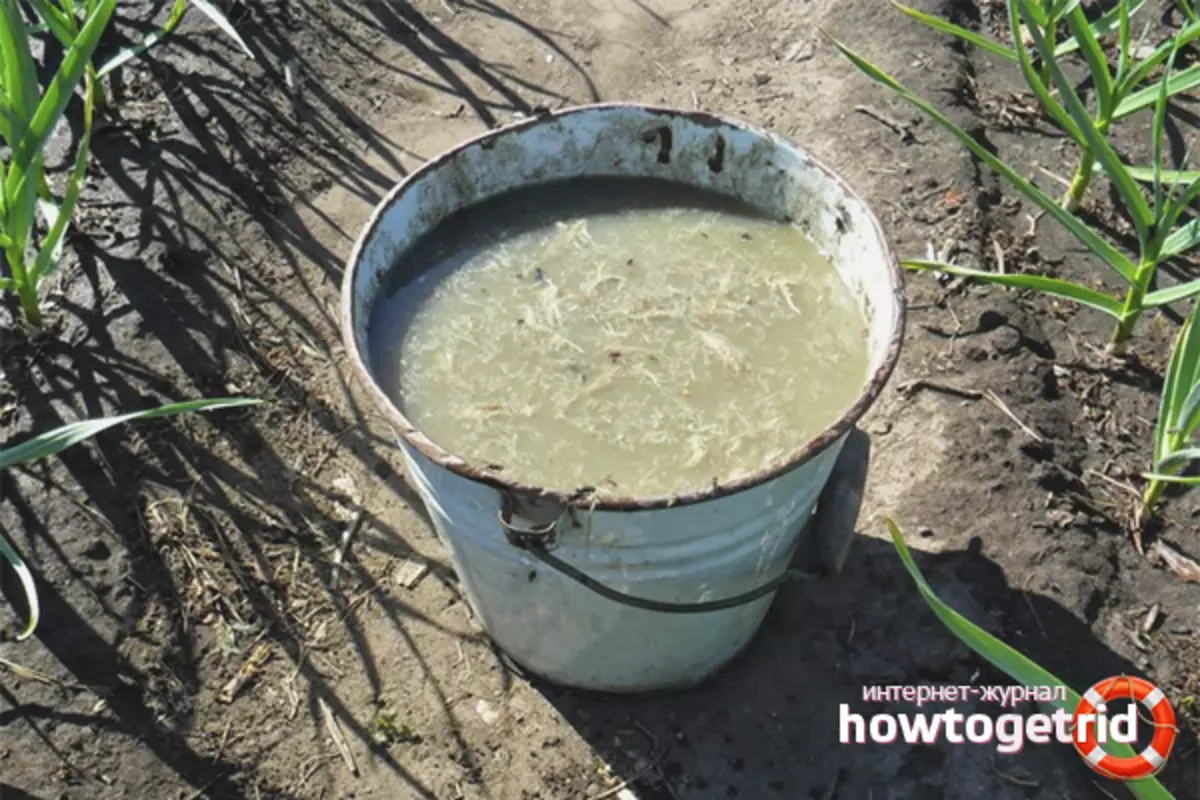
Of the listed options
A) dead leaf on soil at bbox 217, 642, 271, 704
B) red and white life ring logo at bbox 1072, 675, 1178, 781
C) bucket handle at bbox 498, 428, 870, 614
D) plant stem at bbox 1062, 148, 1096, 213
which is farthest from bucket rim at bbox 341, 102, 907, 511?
plant stem at bbox 1062, 148, 1096, 213

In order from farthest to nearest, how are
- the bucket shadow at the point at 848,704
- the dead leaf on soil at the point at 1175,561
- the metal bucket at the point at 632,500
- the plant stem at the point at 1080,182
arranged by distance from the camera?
the plant stem at the point at 1080,182 < the dead leaf on soil at the point at 1175,561 < the bucket shadow at the point at 848,704 < the metal bucket at the point at 632,500

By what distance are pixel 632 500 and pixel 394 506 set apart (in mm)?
1177

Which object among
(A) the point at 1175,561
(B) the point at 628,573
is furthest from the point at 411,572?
(A) the point at 1175,561

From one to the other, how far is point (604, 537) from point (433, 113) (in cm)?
221

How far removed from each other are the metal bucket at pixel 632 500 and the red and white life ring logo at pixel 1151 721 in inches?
24.1

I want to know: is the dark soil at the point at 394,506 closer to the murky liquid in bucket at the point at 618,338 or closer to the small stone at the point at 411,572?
the small stone at the point at 411,572

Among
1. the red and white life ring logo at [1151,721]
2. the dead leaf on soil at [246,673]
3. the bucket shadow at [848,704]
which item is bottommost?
the red and white life ring logo at [1151,721]

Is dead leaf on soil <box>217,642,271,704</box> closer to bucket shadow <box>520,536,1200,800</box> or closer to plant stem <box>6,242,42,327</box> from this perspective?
bucket shadow <box>520,536,1200,800</box>

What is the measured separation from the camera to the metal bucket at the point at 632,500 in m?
1.72

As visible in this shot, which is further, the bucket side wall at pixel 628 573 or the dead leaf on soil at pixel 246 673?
the dead leaf on soil at pixel 246 673

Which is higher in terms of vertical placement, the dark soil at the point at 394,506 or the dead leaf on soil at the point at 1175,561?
the dark soil at the point at 394,506

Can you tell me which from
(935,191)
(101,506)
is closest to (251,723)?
(101,506)

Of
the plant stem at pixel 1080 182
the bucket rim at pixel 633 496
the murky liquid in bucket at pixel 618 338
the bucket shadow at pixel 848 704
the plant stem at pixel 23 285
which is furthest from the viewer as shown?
the plant stem at pixel 1080 182

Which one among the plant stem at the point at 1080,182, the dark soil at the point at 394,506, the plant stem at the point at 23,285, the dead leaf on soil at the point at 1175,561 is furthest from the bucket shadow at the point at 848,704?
the plant stem at the point at 23,285
